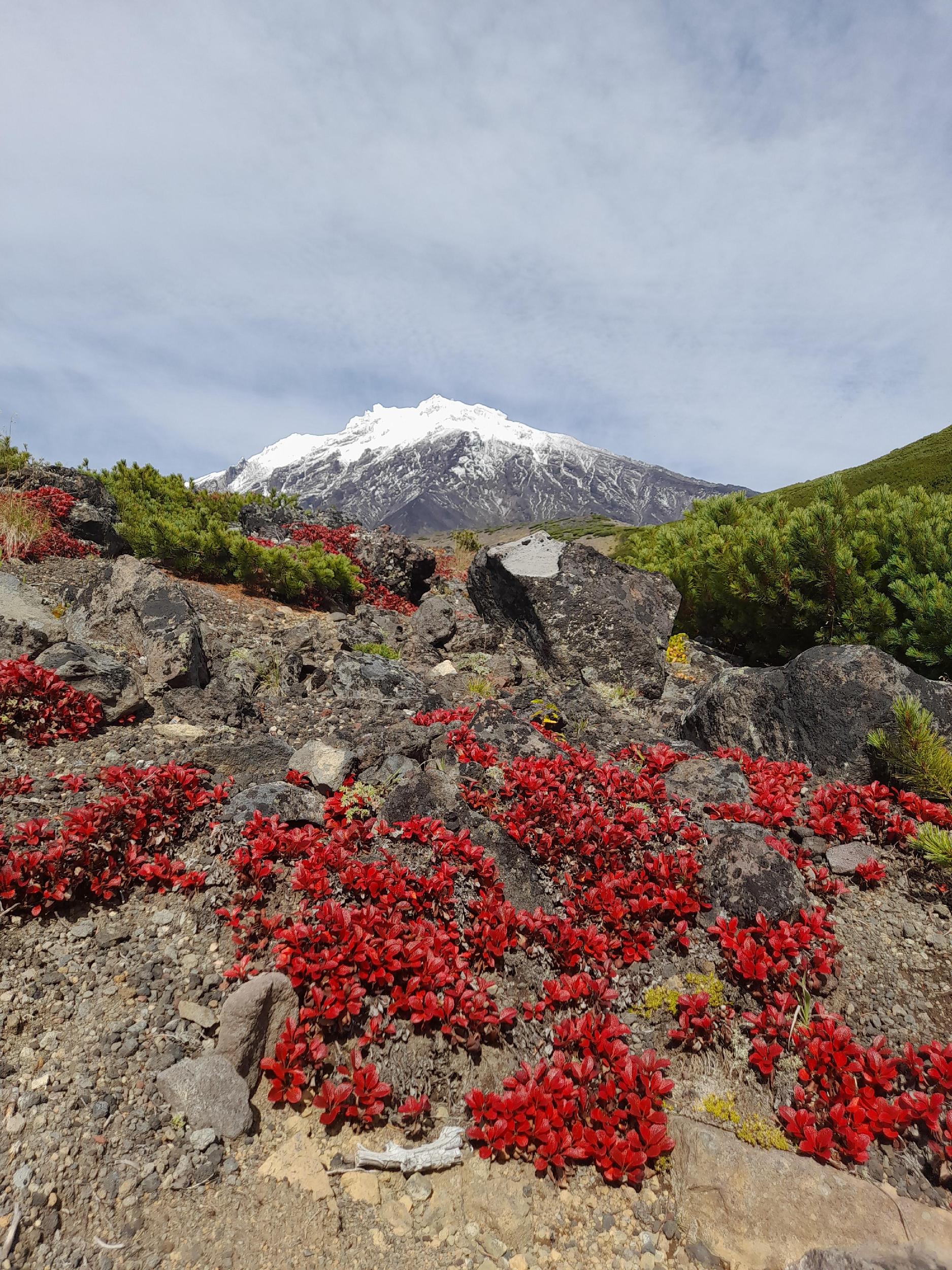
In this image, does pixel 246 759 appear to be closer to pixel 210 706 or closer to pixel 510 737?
pixel 210 706

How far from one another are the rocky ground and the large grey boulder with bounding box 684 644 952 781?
0.08 metres

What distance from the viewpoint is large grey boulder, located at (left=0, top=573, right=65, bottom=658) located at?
26.1ft

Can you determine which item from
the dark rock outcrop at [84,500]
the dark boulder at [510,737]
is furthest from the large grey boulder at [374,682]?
the dark rock outcrop at [84,500]

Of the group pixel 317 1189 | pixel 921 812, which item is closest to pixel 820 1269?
pixel 317 1189

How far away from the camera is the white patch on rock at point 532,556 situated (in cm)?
1155

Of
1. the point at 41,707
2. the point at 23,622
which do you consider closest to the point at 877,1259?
the point at 41,707

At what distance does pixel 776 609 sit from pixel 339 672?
26.6ft

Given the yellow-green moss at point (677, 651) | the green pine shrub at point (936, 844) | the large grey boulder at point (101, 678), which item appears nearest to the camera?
the green pine shrub at point (936, 844)

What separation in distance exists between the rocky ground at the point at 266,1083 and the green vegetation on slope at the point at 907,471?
39.3 metres

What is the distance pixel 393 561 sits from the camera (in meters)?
17.8

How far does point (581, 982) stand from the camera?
4484 millimetres

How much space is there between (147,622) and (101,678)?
5.54 feet

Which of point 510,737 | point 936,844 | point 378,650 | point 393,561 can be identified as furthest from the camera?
point 393,561

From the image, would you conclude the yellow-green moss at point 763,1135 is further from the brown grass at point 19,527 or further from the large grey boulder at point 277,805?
the brown grass at point 19,527
